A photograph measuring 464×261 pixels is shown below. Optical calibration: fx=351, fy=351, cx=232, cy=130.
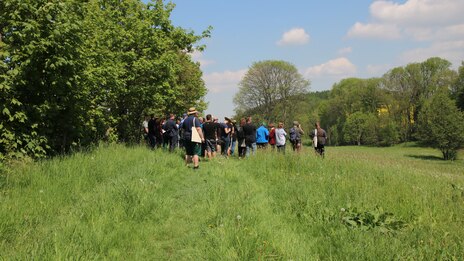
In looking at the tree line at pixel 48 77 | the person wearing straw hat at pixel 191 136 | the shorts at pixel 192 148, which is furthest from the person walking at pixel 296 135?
the tree line at pixel 48 77

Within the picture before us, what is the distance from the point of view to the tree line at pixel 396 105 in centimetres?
5100

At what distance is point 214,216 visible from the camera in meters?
5.39

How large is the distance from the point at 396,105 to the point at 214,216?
236 feet

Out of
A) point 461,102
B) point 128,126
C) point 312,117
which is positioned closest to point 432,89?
point 461,102

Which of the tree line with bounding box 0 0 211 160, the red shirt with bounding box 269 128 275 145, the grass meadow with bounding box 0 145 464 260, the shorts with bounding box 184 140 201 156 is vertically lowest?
the grass meadow with bounding box 0 145 464 260

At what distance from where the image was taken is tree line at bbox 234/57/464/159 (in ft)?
167

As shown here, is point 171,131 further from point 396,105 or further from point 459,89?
point 396,105

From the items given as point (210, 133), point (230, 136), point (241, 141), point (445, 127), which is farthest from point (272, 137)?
point (445, 127)

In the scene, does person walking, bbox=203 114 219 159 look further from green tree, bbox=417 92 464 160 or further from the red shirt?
green tree, bbox=417 92 464 160

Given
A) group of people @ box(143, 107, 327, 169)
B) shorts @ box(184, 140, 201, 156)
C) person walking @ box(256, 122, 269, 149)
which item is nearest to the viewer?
shorts @ box(184, 140, 201, 156)

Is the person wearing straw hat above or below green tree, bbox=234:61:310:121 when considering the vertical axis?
below

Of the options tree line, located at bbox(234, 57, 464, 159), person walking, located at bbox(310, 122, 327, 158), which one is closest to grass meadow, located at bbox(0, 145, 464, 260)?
person walking, located at bbox(310, 122, 327, 158)

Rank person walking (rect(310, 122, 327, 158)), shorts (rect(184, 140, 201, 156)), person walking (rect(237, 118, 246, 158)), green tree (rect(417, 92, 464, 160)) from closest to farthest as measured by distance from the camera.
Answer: shorts (rect(184, 140, 201, 156))
person walking (rect(310, 122, 327, 158))
person walking (rect(237, 118, 246, 158))
green tree (rect(417, 92, 464, 160))

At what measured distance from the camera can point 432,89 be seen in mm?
64562
